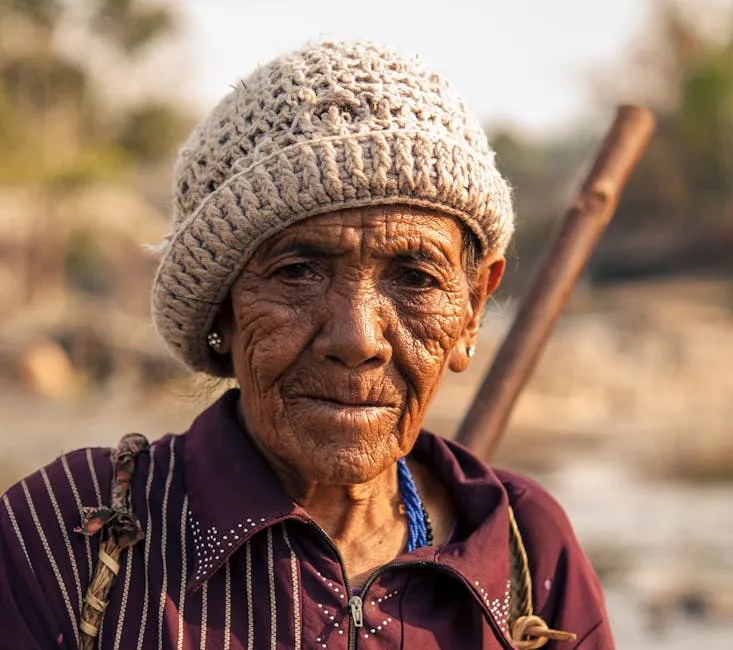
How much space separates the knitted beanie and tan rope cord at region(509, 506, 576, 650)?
57cm

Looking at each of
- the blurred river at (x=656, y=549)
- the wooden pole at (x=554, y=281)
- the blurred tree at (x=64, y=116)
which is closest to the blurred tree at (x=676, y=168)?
the blurred tree at (x=64, y=116)

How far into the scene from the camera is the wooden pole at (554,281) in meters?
2.28

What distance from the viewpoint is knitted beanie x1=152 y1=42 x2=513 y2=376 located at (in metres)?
1.61

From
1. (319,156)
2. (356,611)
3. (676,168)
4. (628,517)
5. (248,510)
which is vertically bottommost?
(356,611)

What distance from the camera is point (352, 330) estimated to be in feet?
5.39

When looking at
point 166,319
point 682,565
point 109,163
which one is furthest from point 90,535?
point 109,163

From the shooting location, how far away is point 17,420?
1469cm

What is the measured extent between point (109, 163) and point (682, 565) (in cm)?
2160

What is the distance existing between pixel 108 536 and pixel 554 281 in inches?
44.5

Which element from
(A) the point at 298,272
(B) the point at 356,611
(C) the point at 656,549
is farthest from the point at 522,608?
(C) the point at 656,549

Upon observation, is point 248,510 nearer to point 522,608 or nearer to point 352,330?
point 352,330

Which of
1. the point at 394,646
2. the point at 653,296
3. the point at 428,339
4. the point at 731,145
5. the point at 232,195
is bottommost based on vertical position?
the point at 394,646

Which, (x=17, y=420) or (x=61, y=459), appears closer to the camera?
(x=61, y=459)

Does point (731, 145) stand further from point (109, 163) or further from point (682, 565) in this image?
point (682, 565)
